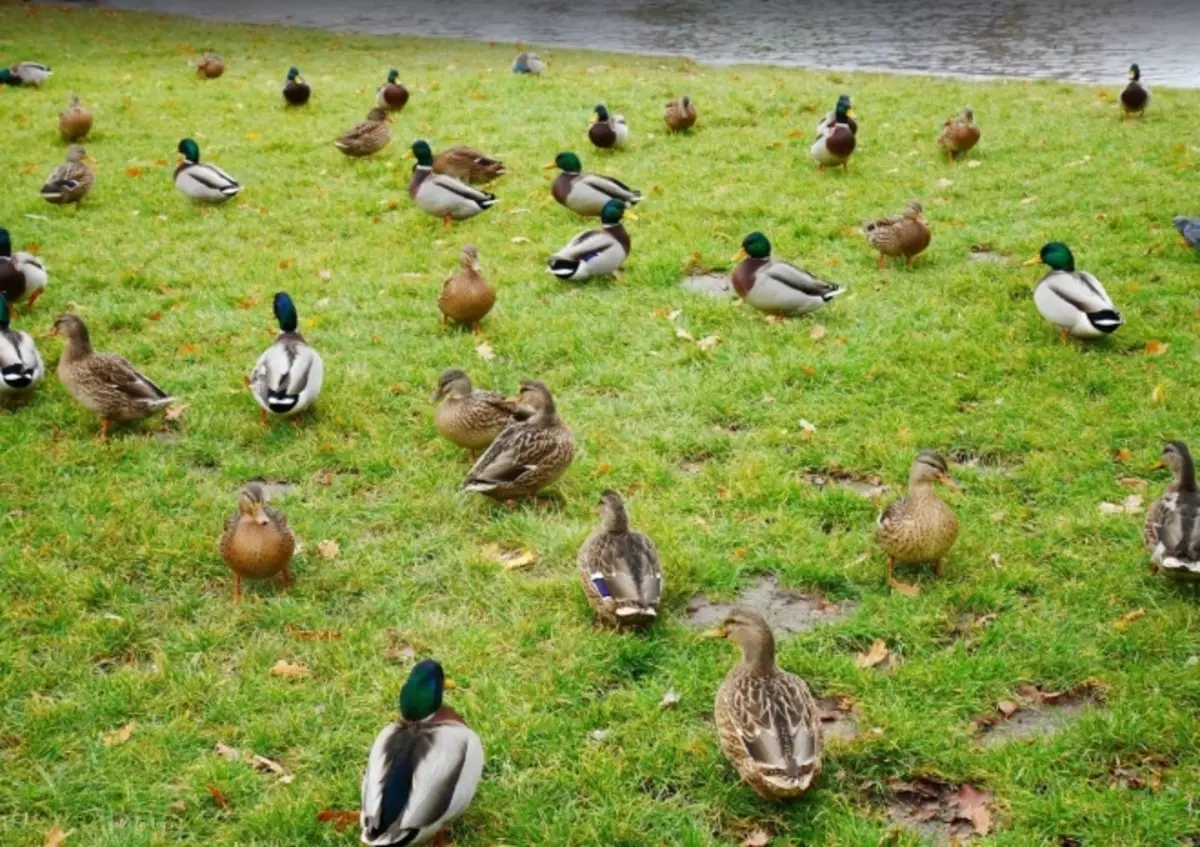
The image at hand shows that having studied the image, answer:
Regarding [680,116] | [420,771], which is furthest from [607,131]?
[420,771]

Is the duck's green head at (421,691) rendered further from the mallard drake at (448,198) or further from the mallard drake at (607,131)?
the mallard drake at (607,131)

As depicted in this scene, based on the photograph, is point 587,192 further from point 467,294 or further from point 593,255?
point 467,294

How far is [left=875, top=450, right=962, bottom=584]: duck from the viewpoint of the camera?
14.5ft

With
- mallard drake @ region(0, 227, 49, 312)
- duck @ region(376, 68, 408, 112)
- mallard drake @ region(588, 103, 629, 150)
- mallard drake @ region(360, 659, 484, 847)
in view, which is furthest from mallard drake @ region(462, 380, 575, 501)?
duck @ region(376, 68, 408, 112)

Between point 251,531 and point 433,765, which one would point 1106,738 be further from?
point 251,531

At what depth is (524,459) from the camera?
5016mm

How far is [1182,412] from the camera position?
18.7 feet

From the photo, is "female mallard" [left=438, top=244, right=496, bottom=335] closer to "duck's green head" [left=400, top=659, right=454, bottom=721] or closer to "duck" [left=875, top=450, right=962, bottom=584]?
"duck" [left=875, top=450, right=962, bottom=584]

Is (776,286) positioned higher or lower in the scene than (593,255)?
higher

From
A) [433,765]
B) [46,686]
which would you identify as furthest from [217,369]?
[433,765]

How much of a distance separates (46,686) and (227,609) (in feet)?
2.23

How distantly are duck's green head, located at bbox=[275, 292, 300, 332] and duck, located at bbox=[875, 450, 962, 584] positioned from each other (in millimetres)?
3253

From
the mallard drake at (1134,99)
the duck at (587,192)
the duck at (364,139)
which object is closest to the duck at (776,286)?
the duck at (587,192)

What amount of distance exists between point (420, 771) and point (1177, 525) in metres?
2.91
